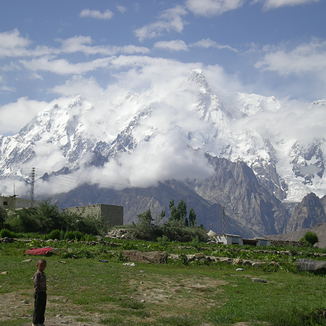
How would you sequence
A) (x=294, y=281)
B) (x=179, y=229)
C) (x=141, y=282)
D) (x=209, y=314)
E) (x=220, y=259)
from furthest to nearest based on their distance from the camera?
(x=179, y=229), (x=220, y=259), (x=294, y=281), (x=141, y=282), (x=209, y=314)

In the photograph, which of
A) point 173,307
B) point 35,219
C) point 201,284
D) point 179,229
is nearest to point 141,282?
point 201,284

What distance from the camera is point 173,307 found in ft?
56.8

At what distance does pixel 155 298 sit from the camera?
1856 centimetres

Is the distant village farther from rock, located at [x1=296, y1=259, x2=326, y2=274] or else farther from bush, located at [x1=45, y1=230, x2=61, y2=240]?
rock, located at [x1=296, y1=259, x2=326, y2=274]

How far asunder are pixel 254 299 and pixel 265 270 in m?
12.1

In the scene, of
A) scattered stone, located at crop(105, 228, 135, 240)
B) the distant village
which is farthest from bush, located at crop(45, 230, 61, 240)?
the distant village

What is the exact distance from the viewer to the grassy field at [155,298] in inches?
610

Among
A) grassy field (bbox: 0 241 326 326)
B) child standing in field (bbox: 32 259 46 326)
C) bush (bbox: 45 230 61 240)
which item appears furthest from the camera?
bush (bbox: 45 230 61 240)

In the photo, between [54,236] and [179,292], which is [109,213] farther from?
[179,292]

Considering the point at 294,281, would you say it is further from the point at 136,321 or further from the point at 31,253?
the point at 31,253

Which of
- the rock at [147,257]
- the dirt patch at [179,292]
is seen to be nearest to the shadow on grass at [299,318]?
the dirt patch at [179,292]

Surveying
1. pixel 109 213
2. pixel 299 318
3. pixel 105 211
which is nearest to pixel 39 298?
pixel 299 318

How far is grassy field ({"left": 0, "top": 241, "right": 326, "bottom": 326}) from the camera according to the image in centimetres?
1549

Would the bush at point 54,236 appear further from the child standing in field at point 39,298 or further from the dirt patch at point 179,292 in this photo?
the child standing in field at point 39,298
